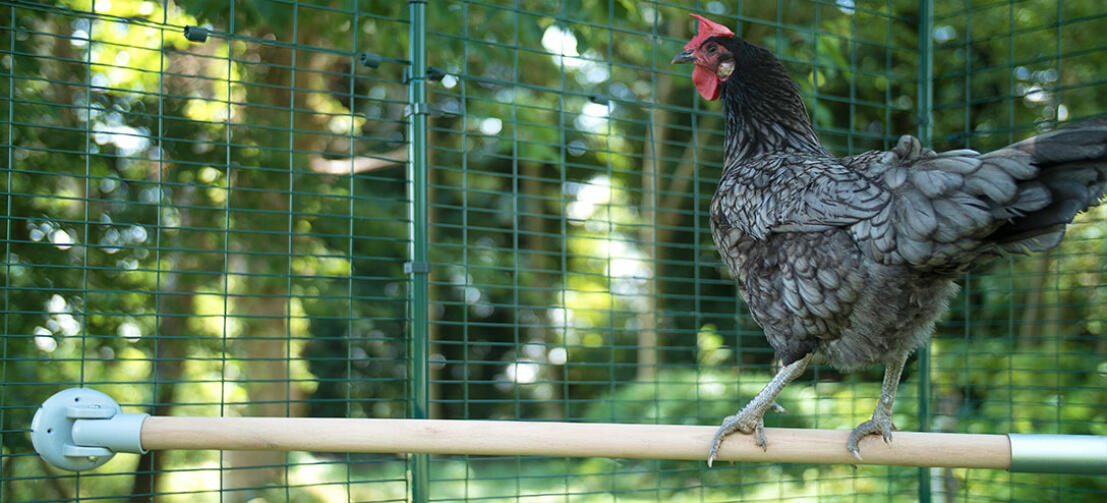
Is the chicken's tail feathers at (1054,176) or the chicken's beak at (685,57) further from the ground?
the chicken's beak at (685,57)

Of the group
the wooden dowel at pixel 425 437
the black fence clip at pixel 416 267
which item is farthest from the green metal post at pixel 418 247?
the wooden dowel at pixel 425 437

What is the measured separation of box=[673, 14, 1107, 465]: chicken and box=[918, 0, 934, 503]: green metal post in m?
1.32

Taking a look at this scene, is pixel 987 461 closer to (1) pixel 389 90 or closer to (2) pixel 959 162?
(2) pixel 959 162

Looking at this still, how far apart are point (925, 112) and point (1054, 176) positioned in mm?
2067

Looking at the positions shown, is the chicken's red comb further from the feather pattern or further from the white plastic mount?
the white plastic mount

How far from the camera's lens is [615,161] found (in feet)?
25.5

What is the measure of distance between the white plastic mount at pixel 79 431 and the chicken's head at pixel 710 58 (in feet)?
5.99

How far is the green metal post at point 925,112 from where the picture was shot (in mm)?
3494

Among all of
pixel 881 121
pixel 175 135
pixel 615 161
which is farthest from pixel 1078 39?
pixel 175 135

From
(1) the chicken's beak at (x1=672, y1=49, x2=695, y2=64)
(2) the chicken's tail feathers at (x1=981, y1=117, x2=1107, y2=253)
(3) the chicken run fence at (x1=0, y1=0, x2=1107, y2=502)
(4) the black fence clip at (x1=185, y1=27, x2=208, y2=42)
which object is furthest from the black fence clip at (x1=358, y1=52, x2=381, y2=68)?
(2) the chicken's tail feathers at (x1=981, y1=117, x2=1107, y2=253)

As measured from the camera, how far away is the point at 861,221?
1988mm

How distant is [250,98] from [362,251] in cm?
146

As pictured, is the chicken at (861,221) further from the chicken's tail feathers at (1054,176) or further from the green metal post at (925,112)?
the green metal post at (925,112)

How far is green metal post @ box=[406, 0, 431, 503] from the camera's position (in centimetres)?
259
